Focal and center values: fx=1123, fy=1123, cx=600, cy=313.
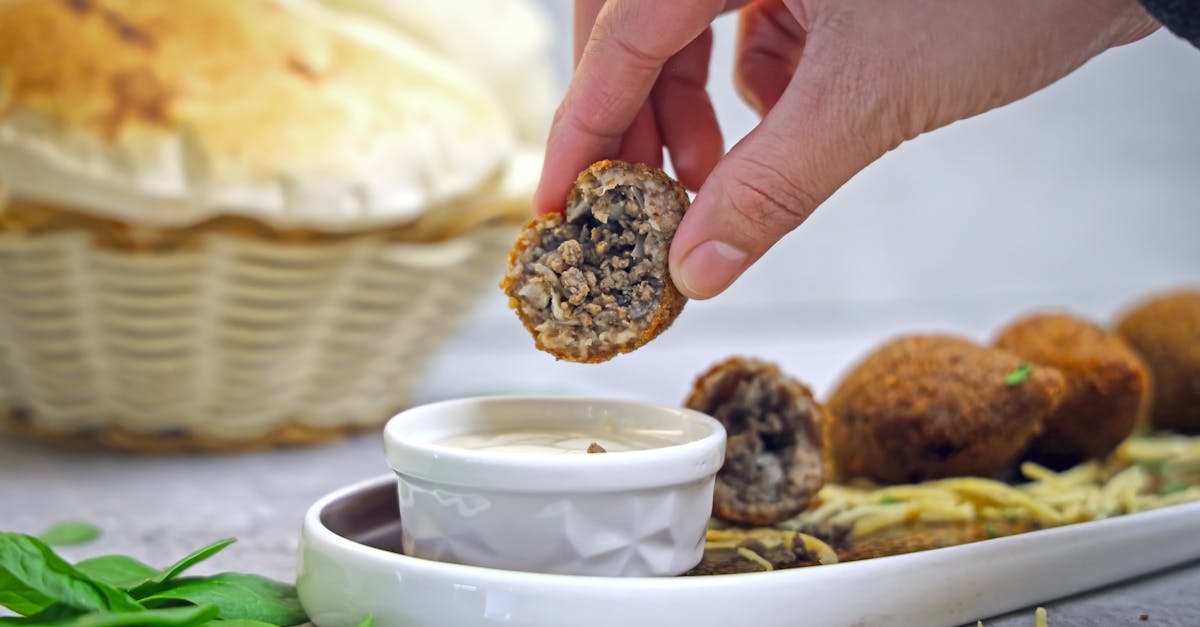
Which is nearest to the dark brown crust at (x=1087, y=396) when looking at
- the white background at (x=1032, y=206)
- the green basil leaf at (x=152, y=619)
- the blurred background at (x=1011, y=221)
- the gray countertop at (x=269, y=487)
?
the gray countertop at (x=269, y=487)

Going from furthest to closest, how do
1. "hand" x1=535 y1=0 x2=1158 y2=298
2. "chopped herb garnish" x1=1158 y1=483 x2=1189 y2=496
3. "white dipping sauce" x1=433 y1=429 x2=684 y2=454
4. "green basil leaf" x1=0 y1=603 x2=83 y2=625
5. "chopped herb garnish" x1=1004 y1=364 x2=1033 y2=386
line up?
1. "chopped herb garnish" x1=1158 y1=483 x2=1189 y2=496
2. "chopped herb garnish" x1=1004 y1=364 x2=1033 y2=386
3. "white dipping sauce" x1=433 y1=429 x2=684 y2=454
4. "hand" x1=535 y1=0 x2=1158 y2=298
5. "green basil leaf" x1=0 y1=603 x2=83 y2=625

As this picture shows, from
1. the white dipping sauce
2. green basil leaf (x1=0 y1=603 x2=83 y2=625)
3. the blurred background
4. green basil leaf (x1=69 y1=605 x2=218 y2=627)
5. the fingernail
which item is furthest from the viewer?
the blurred background

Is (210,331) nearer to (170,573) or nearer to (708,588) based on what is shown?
(170,573)

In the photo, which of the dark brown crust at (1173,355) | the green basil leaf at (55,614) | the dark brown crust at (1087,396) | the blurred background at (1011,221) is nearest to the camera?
the green basil leaf at (55,614)

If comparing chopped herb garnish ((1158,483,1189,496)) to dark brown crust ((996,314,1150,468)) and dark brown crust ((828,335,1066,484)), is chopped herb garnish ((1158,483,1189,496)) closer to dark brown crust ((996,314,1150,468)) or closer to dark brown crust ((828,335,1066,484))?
dark brown crust ((996,314,1150,468))

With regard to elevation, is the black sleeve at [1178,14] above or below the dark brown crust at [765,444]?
above

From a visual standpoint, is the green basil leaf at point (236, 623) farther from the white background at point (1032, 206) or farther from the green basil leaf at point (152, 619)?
the white background at point (1032, 206)

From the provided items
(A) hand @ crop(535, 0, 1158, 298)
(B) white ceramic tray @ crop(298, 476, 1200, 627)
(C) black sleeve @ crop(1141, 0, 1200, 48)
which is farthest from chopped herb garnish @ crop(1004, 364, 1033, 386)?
(C) black sleeve @ crop(1141, 0, 1200, 48)
